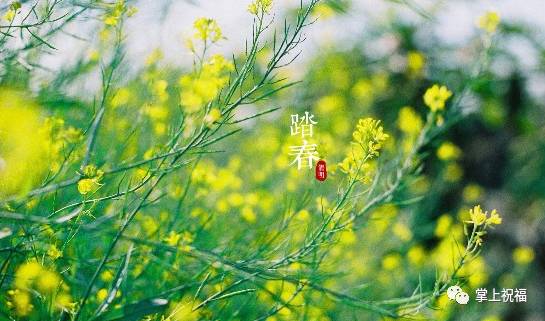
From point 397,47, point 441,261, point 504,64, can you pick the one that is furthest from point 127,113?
point 504,64

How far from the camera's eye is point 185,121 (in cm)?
135

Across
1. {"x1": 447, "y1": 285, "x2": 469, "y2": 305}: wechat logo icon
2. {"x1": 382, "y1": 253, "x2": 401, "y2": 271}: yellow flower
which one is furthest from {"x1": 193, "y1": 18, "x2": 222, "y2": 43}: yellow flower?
{"x1": 382, "y1": 253, "x2": 401, "y2": 271}: yellow flower

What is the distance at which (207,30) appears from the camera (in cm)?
156

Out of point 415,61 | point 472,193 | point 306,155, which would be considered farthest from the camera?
point 472,193

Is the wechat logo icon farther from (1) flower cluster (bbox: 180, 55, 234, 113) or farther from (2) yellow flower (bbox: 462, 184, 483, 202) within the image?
(2) yellow flower (bbox: 462, 184, 483, 202)

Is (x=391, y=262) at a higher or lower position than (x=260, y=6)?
lower

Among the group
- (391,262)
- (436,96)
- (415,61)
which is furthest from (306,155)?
(415,61)

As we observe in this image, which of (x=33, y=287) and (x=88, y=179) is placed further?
(x=33, y=287)

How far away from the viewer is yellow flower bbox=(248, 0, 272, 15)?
1.48 meters

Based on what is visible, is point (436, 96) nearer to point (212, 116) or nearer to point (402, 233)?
point (212, 116)

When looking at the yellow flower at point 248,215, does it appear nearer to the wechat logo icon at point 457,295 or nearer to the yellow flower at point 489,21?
the wechat logo icon at point 457,295

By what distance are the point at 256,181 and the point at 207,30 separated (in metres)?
2.04

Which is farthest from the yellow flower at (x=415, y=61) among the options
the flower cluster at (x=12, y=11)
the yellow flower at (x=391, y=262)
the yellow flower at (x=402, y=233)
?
the flower cluster at (x=12, y=11)

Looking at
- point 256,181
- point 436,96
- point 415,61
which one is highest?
point 415,61
